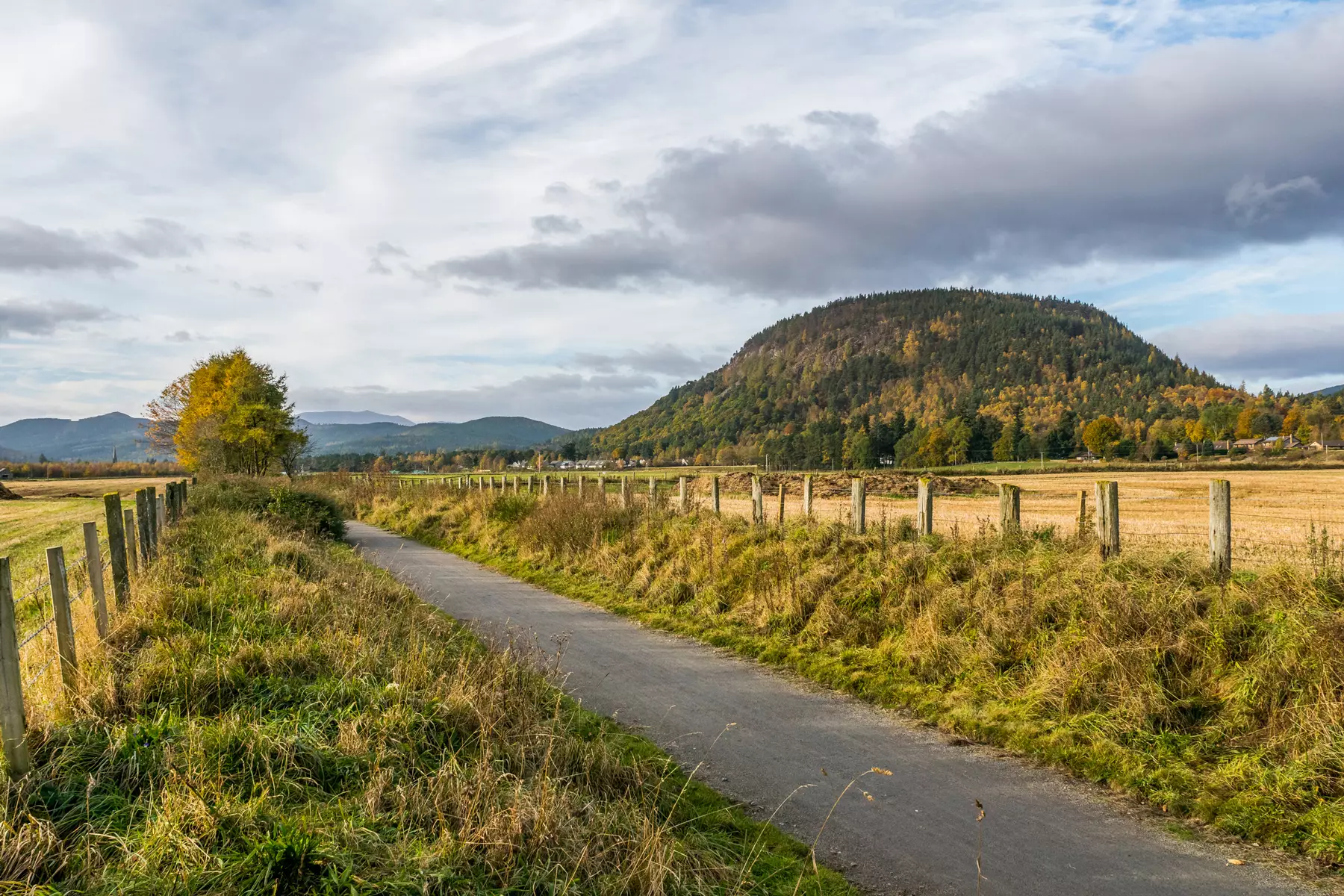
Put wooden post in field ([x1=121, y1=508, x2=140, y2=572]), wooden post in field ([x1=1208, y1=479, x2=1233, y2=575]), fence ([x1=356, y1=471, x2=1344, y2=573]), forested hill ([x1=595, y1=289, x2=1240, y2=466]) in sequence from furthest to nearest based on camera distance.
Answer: forested hill ([x1=595, y1=289, x2=1240, y2=466]) → wooden post in field ([x1=121, y1=508, x2=140, y2=572]) → fence ([x1=356, y1=471, x2=1344, y2=573]) → wooden post in field ([x1=1208, y1=479, x2=1233, y2=575])

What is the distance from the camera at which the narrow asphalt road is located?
490cm

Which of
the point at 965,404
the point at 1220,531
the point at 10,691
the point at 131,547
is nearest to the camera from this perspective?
the point at 10,691

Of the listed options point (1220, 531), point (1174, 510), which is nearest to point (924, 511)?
point (1220, 531)

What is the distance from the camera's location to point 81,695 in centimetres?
554

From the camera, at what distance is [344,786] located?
15.6ft

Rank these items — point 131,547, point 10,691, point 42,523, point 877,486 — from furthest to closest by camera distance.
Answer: point 877,486, point 42,523, point 131,547, point 10,691

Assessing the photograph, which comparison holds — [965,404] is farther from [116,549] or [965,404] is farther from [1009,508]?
[116,549]

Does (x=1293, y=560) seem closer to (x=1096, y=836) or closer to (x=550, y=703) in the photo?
(x=1096, y=836)

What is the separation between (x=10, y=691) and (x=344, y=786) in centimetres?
199

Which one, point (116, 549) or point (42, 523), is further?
point (42, 523)

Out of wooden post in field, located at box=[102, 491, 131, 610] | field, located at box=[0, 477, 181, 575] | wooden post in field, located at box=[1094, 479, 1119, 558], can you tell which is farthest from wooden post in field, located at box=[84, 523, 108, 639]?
wooden post in field, located at box=[1094, 479, 1119, 558]

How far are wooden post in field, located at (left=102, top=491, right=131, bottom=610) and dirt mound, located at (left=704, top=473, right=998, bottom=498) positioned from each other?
95.4 ft

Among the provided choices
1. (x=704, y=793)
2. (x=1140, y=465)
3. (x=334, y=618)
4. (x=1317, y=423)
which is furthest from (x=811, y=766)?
(x=1317, y=423)

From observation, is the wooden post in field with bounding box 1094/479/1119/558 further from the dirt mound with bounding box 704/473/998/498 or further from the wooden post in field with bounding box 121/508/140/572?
the dirt mound with bounding box 704/473/998/498
